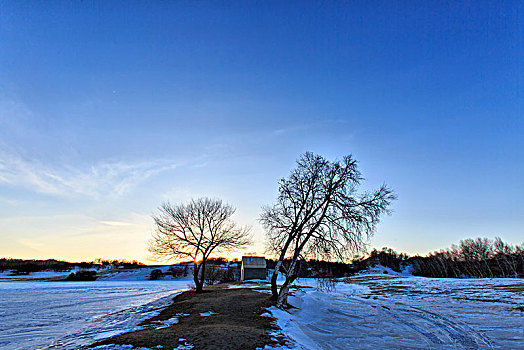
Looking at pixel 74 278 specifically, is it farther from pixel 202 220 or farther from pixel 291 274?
pixel 291 274

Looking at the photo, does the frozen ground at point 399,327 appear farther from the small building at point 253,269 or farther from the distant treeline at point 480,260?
the distant treeline at point 480,260

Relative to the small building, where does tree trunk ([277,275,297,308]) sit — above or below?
below

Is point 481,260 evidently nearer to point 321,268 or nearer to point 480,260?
point 480,260

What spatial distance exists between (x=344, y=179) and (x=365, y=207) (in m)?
2.12

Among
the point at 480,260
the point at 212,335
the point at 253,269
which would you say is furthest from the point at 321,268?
the point at 480,260

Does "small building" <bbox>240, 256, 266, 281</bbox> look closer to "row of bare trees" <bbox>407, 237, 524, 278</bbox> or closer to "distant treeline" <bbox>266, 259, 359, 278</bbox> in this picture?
"distant treeline" <bbox>266, 259, 359, 278</bbox>

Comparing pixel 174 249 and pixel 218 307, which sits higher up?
pixel 174 249

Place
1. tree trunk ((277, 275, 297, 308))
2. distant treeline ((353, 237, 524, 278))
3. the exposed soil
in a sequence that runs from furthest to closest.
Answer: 1. distant treeline ((353, 237, 524, 278))
2. tree trunk ((277, 275, 297, 308))
3. the exposed soil

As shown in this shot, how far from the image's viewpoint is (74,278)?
287 feet

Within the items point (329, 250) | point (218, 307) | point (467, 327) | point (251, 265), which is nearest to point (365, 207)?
point (329, 250)

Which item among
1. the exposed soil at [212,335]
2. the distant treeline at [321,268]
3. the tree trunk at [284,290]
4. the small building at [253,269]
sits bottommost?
the exposed soil at [212,335]

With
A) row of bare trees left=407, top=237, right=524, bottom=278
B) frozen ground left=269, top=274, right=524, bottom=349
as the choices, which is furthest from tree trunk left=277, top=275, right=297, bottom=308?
row of bare trees left=407, top=237, right=524, bottom=278

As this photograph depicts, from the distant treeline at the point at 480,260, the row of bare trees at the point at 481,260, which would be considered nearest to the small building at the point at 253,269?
the distant treeline at the point at 480,260

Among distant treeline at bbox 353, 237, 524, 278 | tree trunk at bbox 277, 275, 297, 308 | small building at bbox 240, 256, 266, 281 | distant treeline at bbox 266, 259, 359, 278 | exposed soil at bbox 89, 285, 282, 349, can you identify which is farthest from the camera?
distant treeline at bbox 353, 237, 524, 278
